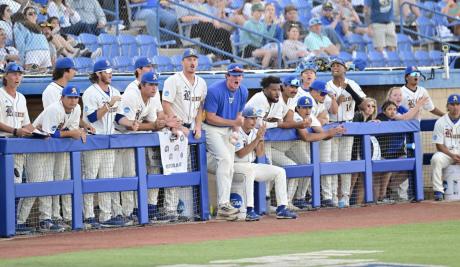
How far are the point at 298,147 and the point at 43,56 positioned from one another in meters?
3.50

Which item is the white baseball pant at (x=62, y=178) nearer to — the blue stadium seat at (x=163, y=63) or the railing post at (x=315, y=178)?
the railing post at (x=315, y=178)

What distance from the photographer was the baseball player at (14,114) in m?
12.6

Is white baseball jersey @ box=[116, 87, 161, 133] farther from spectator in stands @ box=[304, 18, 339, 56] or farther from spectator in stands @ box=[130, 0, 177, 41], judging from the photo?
spectator in stands @ box=[304, 18, 339, 56]

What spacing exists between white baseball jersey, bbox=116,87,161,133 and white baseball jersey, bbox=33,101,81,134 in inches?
27.6

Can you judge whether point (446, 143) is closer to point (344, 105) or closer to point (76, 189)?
point (344, 105)

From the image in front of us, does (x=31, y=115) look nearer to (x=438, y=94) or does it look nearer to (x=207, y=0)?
(x=207, y=0)

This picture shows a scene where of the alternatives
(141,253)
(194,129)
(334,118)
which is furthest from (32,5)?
(141,253)

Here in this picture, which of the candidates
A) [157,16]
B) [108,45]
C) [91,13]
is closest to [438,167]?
[157,16]

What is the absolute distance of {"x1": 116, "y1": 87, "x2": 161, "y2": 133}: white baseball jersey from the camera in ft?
44.4

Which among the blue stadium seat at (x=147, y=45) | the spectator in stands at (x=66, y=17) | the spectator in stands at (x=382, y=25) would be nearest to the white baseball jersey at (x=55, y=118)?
the spectator in stands at (x=66, y=17)

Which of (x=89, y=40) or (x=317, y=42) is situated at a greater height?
(x=317, y=42)

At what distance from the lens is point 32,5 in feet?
51.6

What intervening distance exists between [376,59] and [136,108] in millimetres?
7392

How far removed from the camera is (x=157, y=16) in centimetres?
1745
